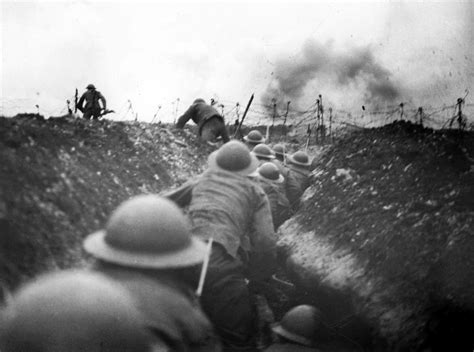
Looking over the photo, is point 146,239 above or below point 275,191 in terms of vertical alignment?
above

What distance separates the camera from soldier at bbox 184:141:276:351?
3.96m

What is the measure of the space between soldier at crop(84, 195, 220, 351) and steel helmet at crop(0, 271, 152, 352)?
1.94 ft

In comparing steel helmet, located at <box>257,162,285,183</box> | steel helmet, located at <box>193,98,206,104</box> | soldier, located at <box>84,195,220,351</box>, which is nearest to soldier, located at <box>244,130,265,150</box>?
steel helmet, located at <box>193,98,206,104</box>

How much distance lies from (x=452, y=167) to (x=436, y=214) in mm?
950

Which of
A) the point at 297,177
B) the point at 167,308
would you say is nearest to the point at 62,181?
the point at 167,308

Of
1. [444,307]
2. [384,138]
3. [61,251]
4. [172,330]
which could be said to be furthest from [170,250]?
[384,138]

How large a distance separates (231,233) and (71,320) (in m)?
2.30

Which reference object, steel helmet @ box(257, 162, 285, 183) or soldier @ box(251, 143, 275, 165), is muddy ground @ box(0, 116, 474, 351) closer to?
steel helmet @ box(257, 162, 285, 183)

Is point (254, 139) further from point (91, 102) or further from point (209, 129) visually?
point (91, 102)

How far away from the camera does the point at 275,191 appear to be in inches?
271

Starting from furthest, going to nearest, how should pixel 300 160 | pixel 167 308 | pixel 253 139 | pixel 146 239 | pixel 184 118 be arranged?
pixel 253 139 → pixel 184 118 → pixel 300 160 → pixel 146 239 → pixel 167 308

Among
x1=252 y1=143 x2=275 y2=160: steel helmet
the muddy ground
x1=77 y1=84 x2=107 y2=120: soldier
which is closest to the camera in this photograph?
the muddy ground

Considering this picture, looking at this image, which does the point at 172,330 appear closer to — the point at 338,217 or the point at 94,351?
the point at 94,351

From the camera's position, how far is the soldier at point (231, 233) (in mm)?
3959
